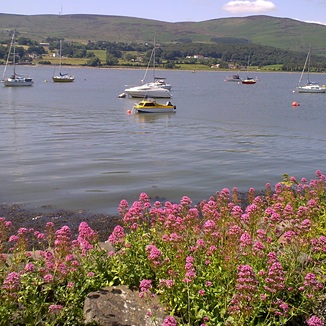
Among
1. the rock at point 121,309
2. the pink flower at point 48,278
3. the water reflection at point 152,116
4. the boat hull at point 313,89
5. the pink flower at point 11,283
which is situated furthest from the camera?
the boat hull at point 313,89

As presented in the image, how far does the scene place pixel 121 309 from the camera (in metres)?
6.34

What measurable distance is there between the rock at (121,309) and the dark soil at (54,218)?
6.72 m

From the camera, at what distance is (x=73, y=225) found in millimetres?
→ 14141

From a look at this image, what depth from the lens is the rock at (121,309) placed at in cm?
608

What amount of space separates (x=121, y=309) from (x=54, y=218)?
8.77 meters

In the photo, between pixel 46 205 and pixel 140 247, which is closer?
pixel 140 247

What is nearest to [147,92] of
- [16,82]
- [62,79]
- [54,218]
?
[16,82]

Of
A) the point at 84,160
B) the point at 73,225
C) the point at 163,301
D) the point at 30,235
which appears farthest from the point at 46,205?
the point at 163,301

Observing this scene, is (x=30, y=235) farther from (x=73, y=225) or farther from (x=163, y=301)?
(x=163, y=301)

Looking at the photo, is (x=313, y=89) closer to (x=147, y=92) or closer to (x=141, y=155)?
(x=147, y=92)

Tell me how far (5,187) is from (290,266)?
14.1 meters

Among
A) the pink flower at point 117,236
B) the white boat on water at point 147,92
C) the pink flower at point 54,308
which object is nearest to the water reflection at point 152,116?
the white boat on water at point 147,92

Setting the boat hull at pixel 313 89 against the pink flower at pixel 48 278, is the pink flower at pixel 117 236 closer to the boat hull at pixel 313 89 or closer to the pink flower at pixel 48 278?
the pink flower at pixel 48 278

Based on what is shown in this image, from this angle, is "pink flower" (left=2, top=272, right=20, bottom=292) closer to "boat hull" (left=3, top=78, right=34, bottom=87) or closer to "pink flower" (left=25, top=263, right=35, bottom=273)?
"pink flower" (left=25, top=263, right=35, bottom=273)
